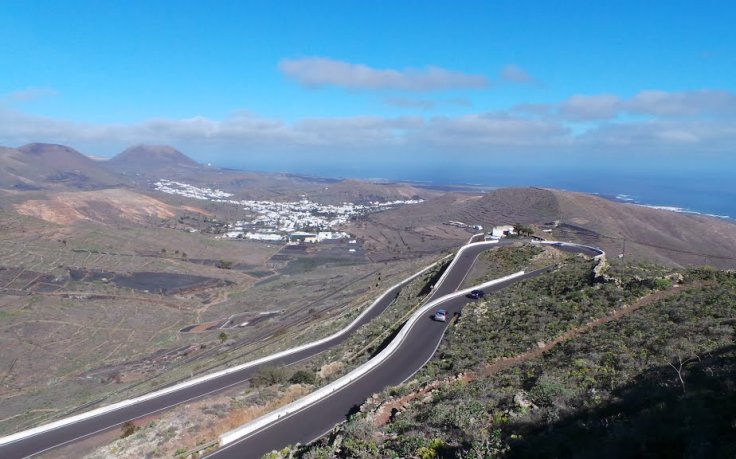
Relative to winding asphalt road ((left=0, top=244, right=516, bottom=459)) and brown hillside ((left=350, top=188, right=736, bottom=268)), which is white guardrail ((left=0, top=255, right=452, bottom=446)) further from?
brown hillside ((left=350, top=188, right=736, bottom=268))

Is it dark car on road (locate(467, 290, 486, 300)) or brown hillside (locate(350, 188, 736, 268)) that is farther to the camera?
brown hillside (locate(350, 188, 736, 268))

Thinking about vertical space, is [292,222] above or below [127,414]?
below

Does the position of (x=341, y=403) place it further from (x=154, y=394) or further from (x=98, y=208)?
(x=98, y=208)

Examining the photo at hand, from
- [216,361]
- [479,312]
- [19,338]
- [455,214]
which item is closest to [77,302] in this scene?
[19,338]

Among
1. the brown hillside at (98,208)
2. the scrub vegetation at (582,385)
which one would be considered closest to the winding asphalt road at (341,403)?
the scrub vegetation at (582,385)

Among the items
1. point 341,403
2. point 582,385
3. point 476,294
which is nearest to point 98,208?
point 476,294

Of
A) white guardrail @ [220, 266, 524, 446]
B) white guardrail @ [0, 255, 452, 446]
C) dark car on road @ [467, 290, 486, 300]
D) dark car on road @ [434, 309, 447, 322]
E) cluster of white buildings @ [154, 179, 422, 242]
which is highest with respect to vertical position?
dark car on road @ [467, 290, 486, 300]

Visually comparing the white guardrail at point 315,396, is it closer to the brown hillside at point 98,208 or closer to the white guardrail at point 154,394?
the white guardrail at point 154,394

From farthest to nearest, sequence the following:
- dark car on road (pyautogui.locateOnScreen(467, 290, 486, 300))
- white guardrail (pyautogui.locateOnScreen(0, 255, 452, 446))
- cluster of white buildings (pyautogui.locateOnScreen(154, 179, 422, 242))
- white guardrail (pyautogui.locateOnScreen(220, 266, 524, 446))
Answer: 1. cluster of white buildings (pyautogui.locateOnScreen(154, 179, 422, 242))
2. dark car on road (pyautogui.locateOnScreen(467, 290, 486, 300))
3. white guardrail (pyautogui.locateOnScreen(0, 255, 452, 446))
4. white guardrail (pyautogui.locateOnScreen(220, 266, 524, 446))

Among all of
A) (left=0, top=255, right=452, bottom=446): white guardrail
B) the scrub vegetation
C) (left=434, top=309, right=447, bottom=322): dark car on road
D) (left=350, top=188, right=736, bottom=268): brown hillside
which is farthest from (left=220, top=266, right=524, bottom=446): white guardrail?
(left=350, top=188, right=736, bottom=268): brown hillside
